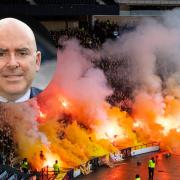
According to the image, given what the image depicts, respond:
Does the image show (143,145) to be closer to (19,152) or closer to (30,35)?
(19,152)

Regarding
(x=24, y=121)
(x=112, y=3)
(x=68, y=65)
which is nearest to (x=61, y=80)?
(x=68, y=65)

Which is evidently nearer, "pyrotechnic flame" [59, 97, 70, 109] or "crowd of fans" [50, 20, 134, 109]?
"pyrotechnic flame" [59, 97, 70, 109]

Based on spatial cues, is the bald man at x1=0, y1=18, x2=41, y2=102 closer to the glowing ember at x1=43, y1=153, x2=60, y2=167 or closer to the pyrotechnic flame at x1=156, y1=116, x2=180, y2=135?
the glowing ember at x1=43, y1=153, x2=60, y2=167

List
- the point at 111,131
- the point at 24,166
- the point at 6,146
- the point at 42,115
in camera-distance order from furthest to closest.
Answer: the point at 111,131 → the point at 42,115 → the point at 6,146 → the point at 24,166

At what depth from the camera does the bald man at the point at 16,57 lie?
468 inches

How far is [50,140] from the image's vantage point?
74.0 feet

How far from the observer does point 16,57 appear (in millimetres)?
12281

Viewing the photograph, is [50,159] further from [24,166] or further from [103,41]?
[103,41]

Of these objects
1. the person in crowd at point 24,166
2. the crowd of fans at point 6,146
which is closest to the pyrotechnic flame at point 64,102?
the crowd of fans at point 6,146

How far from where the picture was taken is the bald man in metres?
11.9

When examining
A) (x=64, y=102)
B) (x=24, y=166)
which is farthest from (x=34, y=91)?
(x=64, y=102)

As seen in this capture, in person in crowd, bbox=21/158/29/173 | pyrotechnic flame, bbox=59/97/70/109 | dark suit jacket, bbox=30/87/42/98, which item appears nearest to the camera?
dark suit jacket, bbox=30/87/42/98

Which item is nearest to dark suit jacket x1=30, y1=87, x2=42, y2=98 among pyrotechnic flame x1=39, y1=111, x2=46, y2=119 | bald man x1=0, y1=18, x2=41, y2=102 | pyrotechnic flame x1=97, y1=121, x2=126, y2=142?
bald man x1=0, y1=18, x2=41, y2=102

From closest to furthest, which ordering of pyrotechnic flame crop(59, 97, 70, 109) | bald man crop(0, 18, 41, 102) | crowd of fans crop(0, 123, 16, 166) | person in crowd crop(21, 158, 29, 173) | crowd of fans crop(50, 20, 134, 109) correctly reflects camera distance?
bald man crop(0, 18, 41, 102) → person in crowd crop(21, 158, 29, 173) → crowd of fans crop(0, 123, 16, 166) → pyrotechnic flame crop(59, 97, 70, 109) → crowd of fans crop(50, 20, 134, 109)
